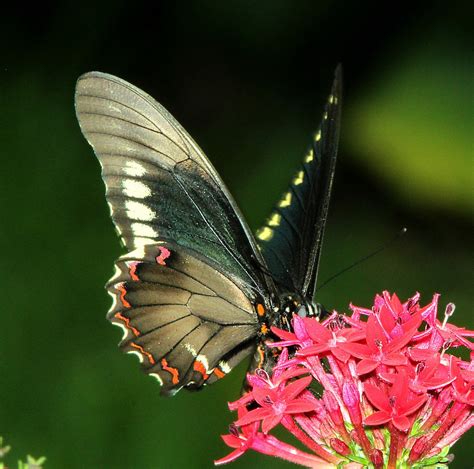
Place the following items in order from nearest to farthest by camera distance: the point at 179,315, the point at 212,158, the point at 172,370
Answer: the point at 172,370 < the point at 179,315 < the point at 212,158

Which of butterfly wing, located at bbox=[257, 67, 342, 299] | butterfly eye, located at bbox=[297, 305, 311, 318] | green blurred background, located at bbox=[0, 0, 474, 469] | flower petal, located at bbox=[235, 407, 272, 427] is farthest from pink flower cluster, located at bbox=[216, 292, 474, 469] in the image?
green blurred background, located at bbox=[0, 0, 474, 469]

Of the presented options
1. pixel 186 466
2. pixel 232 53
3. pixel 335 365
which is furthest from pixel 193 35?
pixel 335 365

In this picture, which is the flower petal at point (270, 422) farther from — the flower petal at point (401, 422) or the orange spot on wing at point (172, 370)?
the orange spot on wing at point (172, 370)

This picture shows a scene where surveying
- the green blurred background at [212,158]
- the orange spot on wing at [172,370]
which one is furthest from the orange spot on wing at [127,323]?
the green blurred background at [212,158]

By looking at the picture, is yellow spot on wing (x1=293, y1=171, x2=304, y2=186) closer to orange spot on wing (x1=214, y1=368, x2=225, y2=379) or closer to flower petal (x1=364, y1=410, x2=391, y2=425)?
orange spot on wing (x1=214, y1=368, x2=225, y2=379)

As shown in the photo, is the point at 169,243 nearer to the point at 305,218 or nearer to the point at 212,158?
the point at 305,218

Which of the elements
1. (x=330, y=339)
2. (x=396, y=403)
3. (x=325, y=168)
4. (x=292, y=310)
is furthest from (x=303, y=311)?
(x=396, y=403)
